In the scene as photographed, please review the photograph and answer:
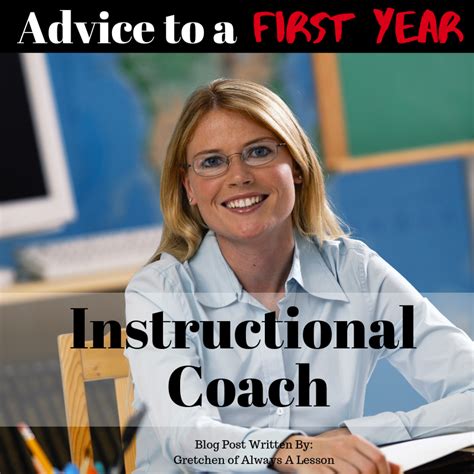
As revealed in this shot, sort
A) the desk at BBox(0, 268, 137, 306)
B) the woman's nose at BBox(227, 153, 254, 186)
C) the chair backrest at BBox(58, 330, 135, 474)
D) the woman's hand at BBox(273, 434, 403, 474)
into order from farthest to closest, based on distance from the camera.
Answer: the desk at BBox(0, 268, 137, 306) < the chair backrest at BBox(58, 330, 135, 474) < the woman's nose at BBox(227, 153, 254, 186) < the woman's hand at BBox(273, 434, 403, 474)

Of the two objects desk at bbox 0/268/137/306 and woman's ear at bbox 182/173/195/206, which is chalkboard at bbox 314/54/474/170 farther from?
woman's ear at bbox 182/173/195/206

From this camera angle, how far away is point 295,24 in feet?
5.76

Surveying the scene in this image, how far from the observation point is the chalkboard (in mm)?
2883

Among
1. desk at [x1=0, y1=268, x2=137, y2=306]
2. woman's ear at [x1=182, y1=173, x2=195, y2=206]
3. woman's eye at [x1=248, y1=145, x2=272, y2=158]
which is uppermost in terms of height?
woman's eye at [x1=248, y1=145, x2=272, y2=158]

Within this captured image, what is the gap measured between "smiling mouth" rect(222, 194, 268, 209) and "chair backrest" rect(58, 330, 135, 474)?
0.78ft

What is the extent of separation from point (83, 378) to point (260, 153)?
0.38 meters

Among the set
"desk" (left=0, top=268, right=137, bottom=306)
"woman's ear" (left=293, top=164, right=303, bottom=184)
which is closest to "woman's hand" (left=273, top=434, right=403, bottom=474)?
"woman's ear" (left=293, top=164, right=303, bottom=184)

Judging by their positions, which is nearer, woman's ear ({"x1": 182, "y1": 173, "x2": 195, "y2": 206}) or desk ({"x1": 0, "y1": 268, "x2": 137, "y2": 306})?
woman's ear ({"x1": 182, "y1": 173, "x2": 195, "y2": 206})

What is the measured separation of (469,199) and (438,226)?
133mm

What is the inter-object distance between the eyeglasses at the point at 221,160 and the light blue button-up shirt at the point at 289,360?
0.11 m

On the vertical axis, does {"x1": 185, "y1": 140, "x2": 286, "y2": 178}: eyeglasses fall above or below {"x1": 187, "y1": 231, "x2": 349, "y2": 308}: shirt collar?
above

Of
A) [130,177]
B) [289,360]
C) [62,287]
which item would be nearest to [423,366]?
[289,360]

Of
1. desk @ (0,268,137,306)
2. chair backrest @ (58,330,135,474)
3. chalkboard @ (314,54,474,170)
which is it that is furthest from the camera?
chalkboard @ (314,54,474,170)

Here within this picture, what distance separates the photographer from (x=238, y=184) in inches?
42.0
